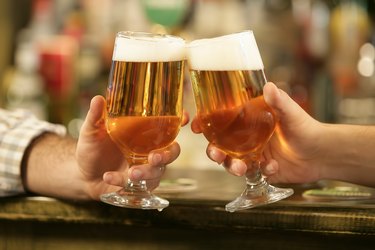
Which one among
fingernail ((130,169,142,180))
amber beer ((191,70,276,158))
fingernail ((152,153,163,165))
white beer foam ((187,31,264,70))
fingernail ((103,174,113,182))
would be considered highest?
white beer foam ((187,31,264,70))

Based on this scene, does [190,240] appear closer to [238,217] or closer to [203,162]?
[238,217]

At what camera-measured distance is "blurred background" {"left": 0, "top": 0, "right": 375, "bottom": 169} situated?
11.5 feet

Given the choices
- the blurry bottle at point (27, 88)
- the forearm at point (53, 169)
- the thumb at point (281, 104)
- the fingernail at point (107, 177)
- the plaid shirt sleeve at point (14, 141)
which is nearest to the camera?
the thumb at point (281, 104)

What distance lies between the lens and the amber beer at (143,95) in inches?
50.1

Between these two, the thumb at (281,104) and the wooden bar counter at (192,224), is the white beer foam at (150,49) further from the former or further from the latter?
the wooden bar counter at (192,224)

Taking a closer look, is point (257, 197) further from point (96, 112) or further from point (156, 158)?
point (96, 112)

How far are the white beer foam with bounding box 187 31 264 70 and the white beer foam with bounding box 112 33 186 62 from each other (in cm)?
3

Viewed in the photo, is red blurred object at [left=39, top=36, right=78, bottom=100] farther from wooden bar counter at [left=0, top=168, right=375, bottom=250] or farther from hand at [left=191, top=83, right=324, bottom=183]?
hand at [left=191, top=83, right=324, bottom=183]

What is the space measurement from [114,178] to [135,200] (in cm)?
8

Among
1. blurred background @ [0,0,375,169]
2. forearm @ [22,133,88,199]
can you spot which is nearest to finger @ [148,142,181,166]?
forearm @ [22,133,88,199]

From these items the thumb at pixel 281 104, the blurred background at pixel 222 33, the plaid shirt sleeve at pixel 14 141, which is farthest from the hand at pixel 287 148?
the blurred background at pixel 222 33

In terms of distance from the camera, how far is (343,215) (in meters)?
1.28

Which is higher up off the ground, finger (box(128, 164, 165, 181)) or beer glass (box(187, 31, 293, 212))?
beer glass (box(187, 31, 293, 212))

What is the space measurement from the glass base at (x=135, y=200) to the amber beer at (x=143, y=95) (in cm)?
8
